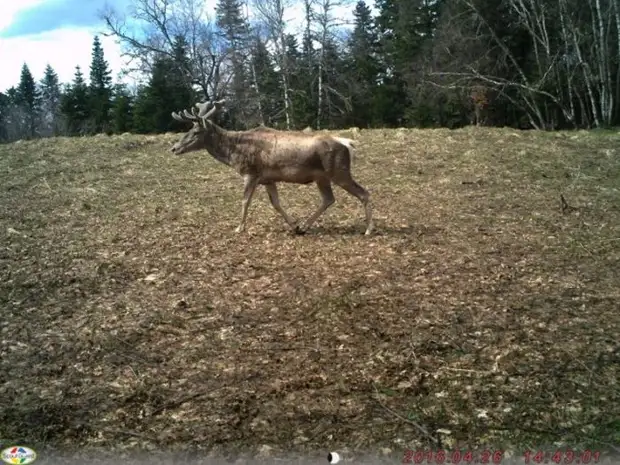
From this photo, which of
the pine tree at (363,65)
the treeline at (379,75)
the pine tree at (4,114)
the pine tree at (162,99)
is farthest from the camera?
the pine tree at (363,65)

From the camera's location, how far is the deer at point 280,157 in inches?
343

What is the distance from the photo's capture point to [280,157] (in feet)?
29.0

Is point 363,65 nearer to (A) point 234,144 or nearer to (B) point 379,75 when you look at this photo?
(B) point 379,75

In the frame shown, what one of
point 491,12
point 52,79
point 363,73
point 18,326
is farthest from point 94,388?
point 52,79

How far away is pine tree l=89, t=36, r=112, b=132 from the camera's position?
4478cm

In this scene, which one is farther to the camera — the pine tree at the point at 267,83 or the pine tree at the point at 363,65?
the pine tree at the point at 363,65

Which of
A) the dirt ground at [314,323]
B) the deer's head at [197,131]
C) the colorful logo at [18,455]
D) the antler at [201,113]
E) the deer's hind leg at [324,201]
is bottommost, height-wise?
the colorful logo at [18,455]

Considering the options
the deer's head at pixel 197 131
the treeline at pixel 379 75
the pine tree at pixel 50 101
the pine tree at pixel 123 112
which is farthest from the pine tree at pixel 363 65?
the deer's head at pixel 197 131

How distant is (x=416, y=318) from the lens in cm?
584

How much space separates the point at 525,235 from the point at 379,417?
517 cm

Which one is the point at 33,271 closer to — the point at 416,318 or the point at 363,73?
the point at 416,318
